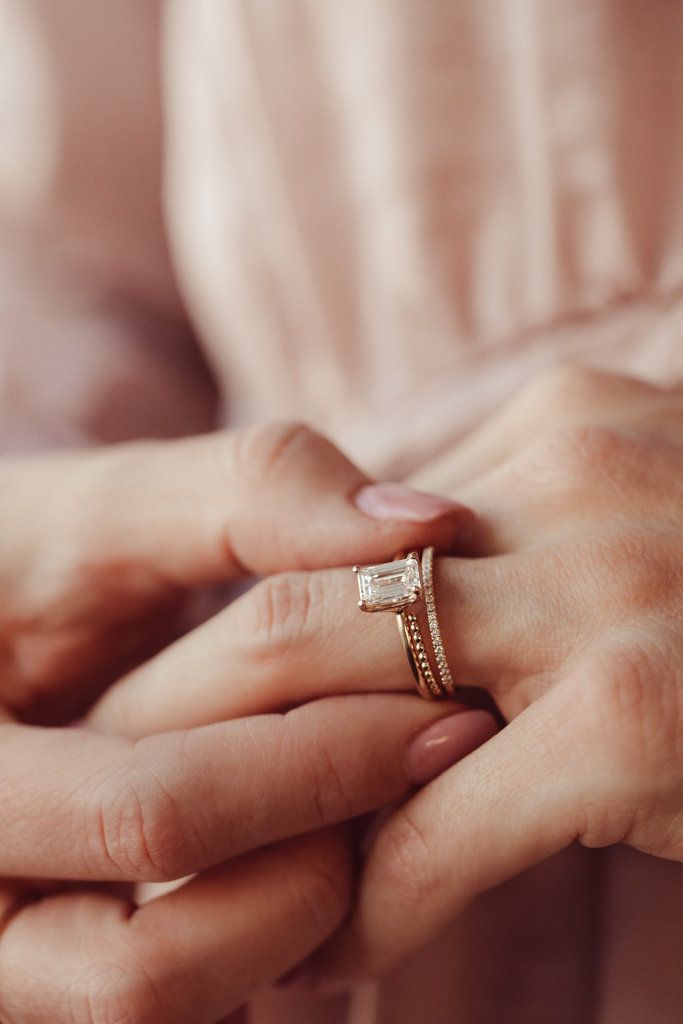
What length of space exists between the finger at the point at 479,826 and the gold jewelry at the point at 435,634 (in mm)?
69

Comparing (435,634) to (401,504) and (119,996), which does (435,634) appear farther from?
(119,996)

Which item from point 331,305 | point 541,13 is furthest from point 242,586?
point 541,13

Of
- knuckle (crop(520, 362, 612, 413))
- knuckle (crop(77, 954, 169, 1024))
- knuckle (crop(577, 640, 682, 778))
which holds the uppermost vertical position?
knuckle (crop(520, 362, 612, 413))

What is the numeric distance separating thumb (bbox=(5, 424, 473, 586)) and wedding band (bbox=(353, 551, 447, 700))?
0.04 metres

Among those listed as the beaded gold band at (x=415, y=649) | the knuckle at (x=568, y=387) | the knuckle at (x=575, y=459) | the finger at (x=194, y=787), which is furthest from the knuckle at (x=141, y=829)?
the knuckle at (x=568, y=387)

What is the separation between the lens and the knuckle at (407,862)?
68cm

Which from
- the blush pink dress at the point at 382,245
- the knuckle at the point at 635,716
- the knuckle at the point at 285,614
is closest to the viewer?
the knuckle at the point at 635,716

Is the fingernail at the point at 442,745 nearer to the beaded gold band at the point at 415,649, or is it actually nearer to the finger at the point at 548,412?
the beaded gold band at the point at 415,649

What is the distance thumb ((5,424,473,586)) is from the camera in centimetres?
77

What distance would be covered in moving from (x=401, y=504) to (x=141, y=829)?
0.35 m

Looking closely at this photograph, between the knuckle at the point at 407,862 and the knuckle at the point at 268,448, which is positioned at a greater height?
the knuckle at the point at 268,448

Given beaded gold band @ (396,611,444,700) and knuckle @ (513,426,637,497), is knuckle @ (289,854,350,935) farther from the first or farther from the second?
knuckle @ (513,426,637,497)

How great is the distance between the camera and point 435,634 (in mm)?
708

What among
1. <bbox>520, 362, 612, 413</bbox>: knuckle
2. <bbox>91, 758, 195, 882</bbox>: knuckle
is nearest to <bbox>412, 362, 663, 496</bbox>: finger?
<bbox>520, 362, 612, 413</bbox>: knuckle
